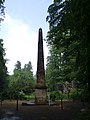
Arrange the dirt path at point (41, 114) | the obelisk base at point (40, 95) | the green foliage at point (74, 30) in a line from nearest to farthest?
the green foliage at point (74, 30) → the dirt path at point (41, 114) → the obelisk base at point (40, 95)

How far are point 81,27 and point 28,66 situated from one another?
572 ft

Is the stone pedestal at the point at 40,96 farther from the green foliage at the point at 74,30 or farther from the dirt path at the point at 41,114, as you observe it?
the green foliage at the point at 74,30

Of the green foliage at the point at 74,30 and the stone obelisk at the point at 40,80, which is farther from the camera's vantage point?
the stone obelisk at the point at 40,80

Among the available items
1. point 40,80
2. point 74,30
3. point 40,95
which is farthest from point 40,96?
point 74,30

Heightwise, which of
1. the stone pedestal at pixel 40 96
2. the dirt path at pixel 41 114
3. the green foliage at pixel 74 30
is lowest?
the dirt path at pixel 41 114

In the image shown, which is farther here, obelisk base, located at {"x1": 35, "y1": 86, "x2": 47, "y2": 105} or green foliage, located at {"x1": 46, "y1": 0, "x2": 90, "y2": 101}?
obelisk base, located at {"x1": 35, "y1": 86, "x2": 47, "y2": 105}

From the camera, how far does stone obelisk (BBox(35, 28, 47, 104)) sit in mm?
36219

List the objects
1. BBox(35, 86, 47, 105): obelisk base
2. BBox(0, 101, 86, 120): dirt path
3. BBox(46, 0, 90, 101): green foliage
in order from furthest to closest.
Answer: BBox(35, 86, 47, 105): obelisk base, BBox(0, 101, 86, 120): dirt path, BBox(46, 0, 90, 101): green foliage

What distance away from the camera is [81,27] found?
13406 mm

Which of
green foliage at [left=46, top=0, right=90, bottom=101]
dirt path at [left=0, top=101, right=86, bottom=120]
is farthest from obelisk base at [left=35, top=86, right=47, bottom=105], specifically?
green foliage at [left=46, top=0, right=90, bottom=101]

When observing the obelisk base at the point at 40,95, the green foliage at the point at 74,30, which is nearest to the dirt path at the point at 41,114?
the green foliage at the point at 74,30

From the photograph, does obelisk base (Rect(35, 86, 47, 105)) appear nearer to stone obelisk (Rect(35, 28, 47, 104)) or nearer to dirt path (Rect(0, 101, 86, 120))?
stone obelisk (Rect(35, 28, 47, 104))

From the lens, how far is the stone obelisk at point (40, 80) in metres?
36.2

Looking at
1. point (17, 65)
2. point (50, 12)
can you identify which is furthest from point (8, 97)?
point (17, 65)
